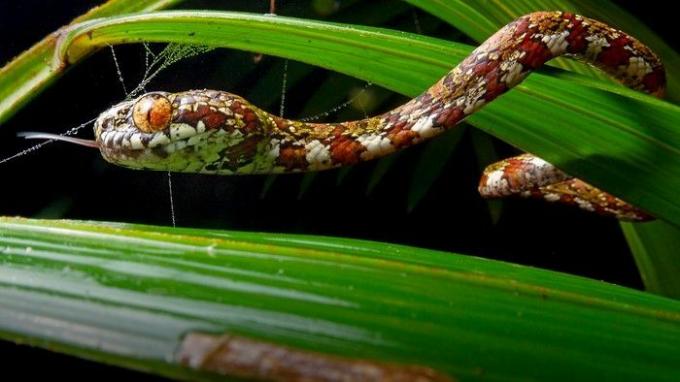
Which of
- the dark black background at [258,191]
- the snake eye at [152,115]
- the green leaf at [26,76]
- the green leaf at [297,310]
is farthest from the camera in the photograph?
the dark black background at [258,191]

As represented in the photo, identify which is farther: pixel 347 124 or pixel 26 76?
pixel 347 124

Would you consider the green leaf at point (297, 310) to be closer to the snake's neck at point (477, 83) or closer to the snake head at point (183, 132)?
the snake's neck at point (477, 83)

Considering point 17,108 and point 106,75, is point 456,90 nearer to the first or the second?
point 17,108

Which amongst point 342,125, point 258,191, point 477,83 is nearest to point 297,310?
point 477,83

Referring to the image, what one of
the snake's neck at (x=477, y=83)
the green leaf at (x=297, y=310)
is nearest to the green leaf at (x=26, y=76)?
the snake's neck at (x=477, y=83)

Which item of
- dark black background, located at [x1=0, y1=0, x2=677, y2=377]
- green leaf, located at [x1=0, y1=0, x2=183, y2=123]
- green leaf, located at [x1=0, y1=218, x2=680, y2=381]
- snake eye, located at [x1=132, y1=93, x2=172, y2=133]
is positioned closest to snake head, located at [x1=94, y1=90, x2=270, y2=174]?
snake eye, located at [x1=132, y1=93, x2=172, y2=133]

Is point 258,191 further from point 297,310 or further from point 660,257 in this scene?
point 297,310
